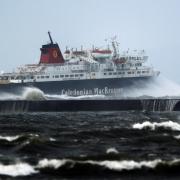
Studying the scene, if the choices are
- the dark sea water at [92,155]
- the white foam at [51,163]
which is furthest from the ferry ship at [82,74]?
the white foam at [51,163]

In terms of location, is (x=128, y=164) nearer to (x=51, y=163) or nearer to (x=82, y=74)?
(x=51, y=163)

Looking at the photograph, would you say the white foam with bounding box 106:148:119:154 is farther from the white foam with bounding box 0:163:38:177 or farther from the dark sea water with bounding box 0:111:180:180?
the white foam with bounding box 0:163:38:177

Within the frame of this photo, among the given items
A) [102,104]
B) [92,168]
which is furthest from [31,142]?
[102,104]

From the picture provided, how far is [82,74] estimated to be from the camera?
424 feet

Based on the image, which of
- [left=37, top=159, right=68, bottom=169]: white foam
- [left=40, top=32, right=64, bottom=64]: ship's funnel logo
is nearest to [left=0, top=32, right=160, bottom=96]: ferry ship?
[left=40, top=32, right=64, bottom=64]: ship's funnel logo

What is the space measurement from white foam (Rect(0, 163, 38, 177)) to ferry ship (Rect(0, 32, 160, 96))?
10808cm

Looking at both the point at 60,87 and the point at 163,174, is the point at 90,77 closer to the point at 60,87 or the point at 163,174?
the point at 60,87

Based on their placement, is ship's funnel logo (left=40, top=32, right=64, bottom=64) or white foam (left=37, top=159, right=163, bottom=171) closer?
white foam (left=37, top=159, right=163, bottom=171)

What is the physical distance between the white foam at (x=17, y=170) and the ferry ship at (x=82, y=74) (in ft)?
355

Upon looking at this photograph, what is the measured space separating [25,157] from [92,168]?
3818 millimetres

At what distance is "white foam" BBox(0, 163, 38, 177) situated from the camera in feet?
59.7

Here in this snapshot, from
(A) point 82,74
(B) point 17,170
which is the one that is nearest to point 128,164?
(B) point 17,170

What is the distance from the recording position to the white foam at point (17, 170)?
18.2 metres

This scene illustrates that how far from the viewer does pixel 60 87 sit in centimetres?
12825
